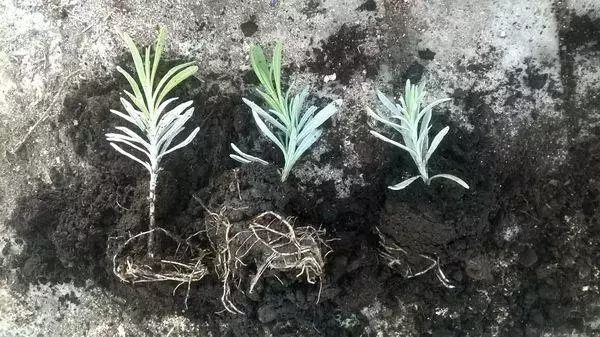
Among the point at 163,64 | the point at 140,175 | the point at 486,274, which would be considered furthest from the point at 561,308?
the point at 163,64

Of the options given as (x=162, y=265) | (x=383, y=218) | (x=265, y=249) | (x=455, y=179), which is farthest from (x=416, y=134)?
(x=162, y=265)

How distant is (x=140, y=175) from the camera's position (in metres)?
2.14

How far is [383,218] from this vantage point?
2.00 metres

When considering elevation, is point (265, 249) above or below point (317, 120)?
below

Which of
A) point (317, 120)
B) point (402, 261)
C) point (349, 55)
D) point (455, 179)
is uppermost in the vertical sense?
point (349, 55)

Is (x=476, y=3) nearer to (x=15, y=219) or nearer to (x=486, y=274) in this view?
(x=486, y=274)

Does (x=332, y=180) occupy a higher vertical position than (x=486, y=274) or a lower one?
higher

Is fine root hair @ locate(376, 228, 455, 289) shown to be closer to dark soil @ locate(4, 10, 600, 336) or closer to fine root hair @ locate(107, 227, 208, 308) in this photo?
dark soil @ locate(4, 10, 600, 336)

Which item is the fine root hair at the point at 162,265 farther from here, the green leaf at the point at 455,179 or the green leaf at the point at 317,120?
the green leaf at the point at 455,179

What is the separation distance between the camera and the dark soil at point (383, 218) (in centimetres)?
200

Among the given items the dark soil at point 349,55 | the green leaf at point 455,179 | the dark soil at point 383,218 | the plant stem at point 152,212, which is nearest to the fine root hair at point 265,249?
the dark soil at point 383,218

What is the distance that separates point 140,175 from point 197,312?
0.66m

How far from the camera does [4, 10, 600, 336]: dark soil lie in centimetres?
200

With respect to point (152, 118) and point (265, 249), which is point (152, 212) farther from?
point (265, 249)
